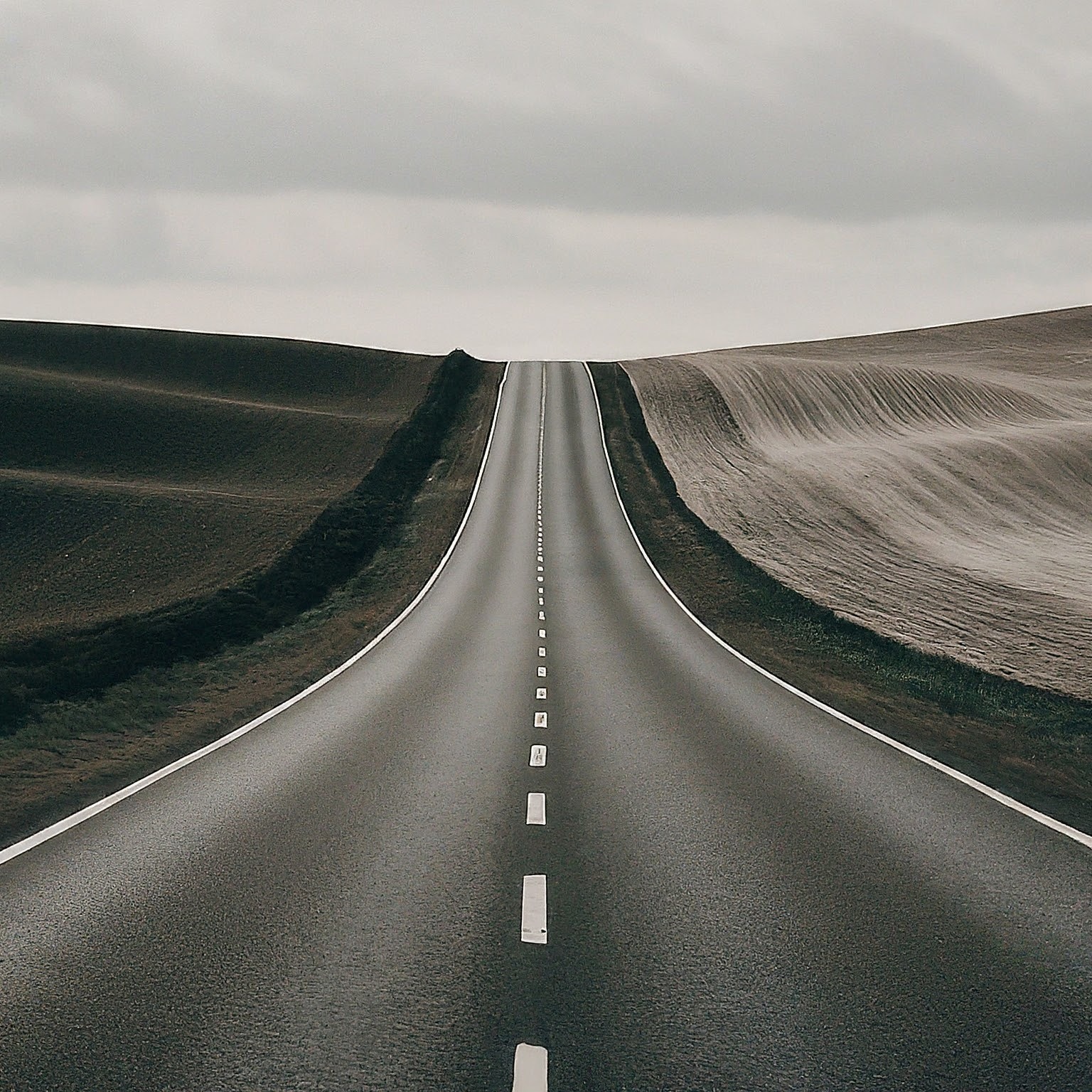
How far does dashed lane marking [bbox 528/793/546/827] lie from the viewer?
30.7 ft

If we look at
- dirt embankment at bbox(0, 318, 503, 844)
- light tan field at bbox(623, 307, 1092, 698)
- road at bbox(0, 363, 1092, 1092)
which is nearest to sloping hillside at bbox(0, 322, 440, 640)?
dirt embankment at bbox(0, 318, 503, 844)

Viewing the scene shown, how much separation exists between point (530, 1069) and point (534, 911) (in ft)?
7.15

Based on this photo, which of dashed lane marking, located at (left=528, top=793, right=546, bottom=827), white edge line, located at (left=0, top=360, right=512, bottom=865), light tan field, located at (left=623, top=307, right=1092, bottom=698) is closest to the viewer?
white edge line, located at (left=0, top=360, right=512, bottom=865)

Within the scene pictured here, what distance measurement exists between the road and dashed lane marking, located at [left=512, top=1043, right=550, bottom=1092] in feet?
0.09

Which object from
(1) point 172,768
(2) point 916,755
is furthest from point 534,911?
(2) point 916,755

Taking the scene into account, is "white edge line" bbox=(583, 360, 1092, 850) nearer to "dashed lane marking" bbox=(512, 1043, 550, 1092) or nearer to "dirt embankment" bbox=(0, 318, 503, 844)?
"dashed lane marking" bbox=(512, 1043, 550, 1092)

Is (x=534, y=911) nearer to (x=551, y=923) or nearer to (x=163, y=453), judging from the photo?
(x=551, y=923)

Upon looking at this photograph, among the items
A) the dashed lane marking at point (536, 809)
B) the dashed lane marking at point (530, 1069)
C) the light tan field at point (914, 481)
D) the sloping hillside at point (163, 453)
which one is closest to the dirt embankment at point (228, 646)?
the sloping hillside at point (163, 453)

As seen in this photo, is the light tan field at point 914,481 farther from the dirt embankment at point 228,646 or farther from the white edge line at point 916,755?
the dirt embankment at point 228,646

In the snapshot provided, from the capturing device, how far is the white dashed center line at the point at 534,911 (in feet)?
21.7

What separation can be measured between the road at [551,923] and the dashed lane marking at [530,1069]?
0.03 metres

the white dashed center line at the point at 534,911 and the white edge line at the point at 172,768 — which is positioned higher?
the white dashed center line at the point at 534,911

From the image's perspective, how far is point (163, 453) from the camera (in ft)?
188

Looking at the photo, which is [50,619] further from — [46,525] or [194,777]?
[194,777]
